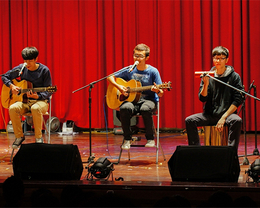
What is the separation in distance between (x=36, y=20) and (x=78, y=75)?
143 cm

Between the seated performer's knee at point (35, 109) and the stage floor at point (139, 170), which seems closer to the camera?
the stage floor at point (139, 170)

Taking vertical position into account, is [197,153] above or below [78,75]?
below

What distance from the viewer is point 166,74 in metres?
6.91

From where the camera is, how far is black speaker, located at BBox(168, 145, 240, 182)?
238 cm

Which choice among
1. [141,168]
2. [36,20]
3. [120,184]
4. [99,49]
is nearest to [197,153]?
[120,184]

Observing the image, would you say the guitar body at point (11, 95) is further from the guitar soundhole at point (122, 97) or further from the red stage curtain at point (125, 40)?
the red stage curtain at point (125, 40)

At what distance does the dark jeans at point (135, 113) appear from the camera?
3.95 m

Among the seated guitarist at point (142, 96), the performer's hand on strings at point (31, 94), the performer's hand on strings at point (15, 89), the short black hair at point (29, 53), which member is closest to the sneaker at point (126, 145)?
the seated guitarist at point (142, 96)

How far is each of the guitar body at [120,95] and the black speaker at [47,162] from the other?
1.59 meters

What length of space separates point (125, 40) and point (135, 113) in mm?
3239

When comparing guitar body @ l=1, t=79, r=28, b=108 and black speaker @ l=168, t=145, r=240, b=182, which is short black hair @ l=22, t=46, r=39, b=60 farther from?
black speaker @ l=168, t=145, r=240, b=182

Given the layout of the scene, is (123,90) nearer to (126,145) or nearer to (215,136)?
(126,145)

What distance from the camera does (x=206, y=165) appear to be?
241cm

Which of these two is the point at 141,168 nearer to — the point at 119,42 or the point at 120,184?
the point at 120,184
